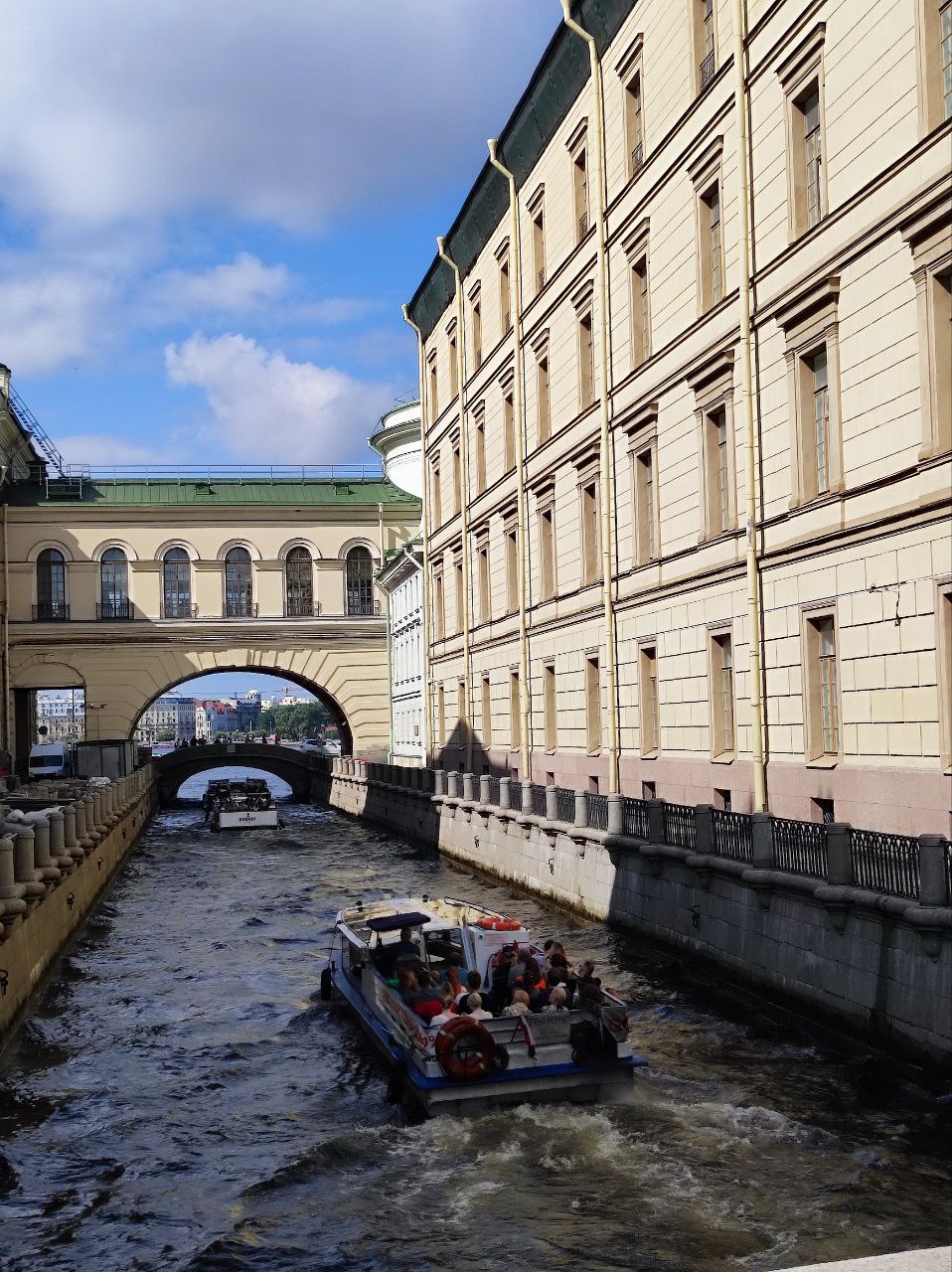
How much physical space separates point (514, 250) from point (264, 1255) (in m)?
29.1

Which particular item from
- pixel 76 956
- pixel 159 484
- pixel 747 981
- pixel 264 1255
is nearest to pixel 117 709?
pixel 159 484

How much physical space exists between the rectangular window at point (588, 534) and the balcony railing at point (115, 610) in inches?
1441

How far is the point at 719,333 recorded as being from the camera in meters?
23.6

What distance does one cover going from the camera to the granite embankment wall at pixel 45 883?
17688mm

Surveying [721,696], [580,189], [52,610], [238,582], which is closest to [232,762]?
[238,582]

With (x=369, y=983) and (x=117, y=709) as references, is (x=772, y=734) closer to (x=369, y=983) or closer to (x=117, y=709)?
(x=369, y=983)

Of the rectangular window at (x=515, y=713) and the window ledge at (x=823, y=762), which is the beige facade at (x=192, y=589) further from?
the window ledge at (x=823, y=762)

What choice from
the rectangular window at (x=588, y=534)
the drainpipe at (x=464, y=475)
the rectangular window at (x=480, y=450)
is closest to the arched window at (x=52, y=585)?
the drainpipe at (x=464, y=475)

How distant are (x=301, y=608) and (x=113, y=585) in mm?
8597

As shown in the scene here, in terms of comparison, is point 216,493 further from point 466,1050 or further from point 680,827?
point 466,1050

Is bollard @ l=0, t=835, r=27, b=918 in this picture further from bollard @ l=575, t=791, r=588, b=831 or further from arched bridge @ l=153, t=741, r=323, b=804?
arched bridge @ l=153, t=741, r=323, b=804

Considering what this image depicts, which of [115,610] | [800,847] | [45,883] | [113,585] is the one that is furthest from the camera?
[113,585]

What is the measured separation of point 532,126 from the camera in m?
34.2

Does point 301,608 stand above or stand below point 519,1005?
above
